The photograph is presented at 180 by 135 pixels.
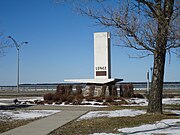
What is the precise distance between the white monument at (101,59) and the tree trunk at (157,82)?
17.0 m

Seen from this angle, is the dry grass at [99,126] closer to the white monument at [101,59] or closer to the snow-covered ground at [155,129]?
the snow-covered ground at [155,129]

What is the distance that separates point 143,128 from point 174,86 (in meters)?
52.2

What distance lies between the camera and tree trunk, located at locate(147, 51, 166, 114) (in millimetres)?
14078

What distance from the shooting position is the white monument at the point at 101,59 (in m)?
31.5

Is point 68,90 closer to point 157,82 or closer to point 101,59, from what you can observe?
point 101,59

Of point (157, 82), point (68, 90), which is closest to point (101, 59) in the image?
point (68, 90)

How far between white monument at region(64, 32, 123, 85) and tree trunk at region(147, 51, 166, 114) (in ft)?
55.8

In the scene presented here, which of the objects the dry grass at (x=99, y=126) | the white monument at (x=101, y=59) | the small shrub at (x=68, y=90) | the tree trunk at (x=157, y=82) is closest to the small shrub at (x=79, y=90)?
the white monument at (x=101, y=59)

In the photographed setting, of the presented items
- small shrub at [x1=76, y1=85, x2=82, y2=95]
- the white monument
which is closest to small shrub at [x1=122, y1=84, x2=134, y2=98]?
the white monument

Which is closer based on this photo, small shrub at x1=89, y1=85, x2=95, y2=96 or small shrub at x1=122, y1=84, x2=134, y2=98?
small shrub at x1=89, y1=85, x2=95, y2=96

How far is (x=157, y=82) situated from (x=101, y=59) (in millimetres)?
17655

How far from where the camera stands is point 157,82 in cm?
1412

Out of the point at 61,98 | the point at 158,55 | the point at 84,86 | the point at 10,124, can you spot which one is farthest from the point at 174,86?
the point at 10,124

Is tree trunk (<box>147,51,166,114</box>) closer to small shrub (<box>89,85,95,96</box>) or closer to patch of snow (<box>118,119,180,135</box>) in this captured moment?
patch of snow (<box>118,119,180,135</box>)
